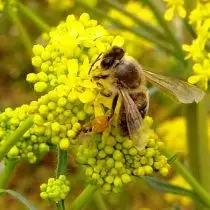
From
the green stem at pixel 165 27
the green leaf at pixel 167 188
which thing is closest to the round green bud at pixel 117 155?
the green leaf at pixel 167 188

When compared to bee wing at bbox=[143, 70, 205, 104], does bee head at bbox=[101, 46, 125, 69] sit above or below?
above

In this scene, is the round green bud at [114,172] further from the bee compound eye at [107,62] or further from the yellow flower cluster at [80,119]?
the bee compound eye at [107,62]

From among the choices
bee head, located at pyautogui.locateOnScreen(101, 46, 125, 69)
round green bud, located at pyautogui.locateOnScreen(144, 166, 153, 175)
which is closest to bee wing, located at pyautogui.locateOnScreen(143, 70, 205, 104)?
bee head, located at pyautogui.locateOnScreen(101, 46, 125, 69)

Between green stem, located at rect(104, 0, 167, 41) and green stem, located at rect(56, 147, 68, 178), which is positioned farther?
green stem, located at rect(104, 0, 167, 41)

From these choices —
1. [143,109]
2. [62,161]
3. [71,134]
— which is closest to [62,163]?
[62,161]

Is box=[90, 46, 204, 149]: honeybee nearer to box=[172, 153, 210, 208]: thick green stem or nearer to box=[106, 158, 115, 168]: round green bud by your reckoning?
box=[106, 158, 115, 168]: round green bud

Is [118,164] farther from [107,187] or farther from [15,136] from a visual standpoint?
[15,136]

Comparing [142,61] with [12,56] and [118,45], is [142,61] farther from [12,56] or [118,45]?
[118,45]
